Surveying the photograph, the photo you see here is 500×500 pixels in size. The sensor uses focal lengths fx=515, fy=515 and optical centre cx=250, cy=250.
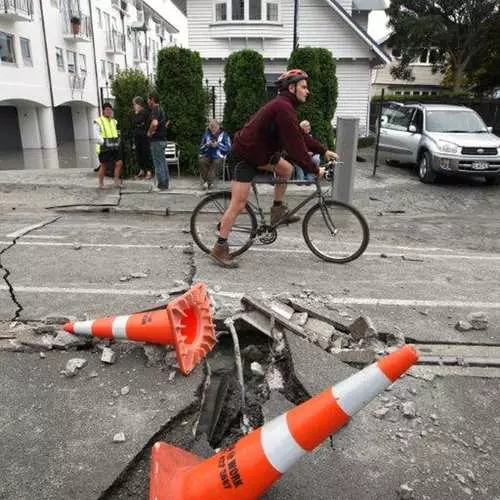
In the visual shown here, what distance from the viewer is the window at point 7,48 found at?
21.7 meters

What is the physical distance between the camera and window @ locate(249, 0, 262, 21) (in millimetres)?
22219

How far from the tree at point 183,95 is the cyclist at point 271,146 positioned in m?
7.26

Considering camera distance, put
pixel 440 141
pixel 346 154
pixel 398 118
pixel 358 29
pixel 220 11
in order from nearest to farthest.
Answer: pixel 346 154 < pixel 440 141 < pixel 398 118 < pixel 358 29 < pixel 220 11

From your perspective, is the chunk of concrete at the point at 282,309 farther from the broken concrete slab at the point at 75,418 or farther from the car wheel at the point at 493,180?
the car wheel at the point at 493,180

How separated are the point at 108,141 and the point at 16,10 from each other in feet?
50.6

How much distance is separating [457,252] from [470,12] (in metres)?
33.1

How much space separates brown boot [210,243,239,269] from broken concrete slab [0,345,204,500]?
83.3 inches

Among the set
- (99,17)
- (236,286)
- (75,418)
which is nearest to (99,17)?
(99,17)

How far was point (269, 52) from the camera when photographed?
22.4m

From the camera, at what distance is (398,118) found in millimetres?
14812

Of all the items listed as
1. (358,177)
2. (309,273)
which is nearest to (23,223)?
(309,273)

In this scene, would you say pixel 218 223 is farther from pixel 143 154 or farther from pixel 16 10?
pixel 16 10

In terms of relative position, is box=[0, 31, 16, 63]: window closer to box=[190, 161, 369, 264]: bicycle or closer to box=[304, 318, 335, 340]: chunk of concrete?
box=[190, 161, 369, 264]: bicycle

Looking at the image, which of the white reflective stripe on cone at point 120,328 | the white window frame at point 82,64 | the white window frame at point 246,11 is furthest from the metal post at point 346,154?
the white window frame at point 82,64
